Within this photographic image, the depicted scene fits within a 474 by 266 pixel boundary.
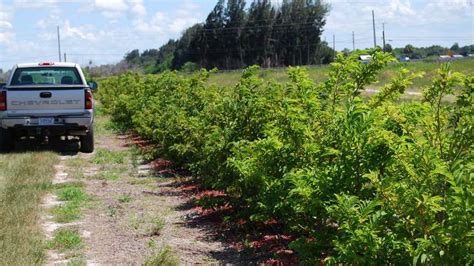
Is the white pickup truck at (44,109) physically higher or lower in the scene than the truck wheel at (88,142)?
higher

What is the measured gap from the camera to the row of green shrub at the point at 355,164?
13.2 ft

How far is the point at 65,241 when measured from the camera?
708cm

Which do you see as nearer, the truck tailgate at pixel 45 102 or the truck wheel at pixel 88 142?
the truck tailgate at pixel 45 102

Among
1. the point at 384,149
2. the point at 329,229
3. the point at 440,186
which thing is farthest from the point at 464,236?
the point at 329,229

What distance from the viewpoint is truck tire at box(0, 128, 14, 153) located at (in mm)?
14805

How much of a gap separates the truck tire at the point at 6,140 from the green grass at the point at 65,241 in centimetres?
785

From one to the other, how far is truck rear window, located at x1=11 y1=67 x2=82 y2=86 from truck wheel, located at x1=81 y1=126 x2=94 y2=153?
1122mm

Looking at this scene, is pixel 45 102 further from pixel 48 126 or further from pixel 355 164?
pixel 355 164

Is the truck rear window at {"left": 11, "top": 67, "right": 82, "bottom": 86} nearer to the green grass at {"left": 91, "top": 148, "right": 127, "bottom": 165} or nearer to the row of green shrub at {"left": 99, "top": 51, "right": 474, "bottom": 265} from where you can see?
the green grass at {"left": 91, "top": 148, "right": 127, "bottom": 165}

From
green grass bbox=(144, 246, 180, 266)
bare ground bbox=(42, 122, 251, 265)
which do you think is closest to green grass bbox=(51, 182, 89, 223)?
bare ground bbox=(42, 122, 251, 265)

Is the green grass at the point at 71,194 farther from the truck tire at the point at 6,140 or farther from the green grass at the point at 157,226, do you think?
the truck tire at the point at 6,140

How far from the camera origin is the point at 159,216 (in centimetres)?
851

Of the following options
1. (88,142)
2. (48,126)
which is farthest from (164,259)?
(88,142)

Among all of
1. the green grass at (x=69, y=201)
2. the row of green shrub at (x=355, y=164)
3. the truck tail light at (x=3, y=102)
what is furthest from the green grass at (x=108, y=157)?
the row of green shrub at (x=355, y=164)
